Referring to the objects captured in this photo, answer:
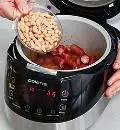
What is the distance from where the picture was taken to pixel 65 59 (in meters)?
0.78

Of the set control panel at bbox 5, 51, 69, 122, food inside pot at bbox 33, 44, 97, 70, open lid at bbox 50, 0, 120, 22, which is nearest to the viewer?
control panel at bbox 5, 51, 69, 122

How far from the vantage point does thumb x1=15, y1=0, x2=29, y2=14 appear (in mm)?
773

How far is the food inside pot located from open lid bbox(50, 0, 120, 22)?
13cm

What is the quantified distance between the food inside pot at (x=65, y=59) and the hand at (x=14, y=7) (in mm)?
99

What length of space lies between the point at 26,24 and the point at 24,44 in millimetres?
46

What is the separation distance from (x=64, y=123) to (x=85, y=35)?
0.76 feet

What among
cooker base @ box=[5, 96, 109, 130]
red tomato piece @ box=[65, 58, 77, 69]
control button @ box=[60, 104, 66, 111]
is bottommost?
cooker base @ box=[5, 96, 109, 130]

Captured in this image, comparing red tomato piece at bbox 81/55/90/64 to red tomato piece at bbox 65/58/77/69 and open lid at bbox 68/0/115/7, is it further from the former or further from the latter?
open lid at bbox 68/0/115/7

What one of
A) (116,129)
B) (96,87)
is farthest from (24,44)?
(116,129)

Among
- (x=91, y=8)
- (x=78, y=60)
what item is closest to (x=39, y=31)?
(x=78, y=60)

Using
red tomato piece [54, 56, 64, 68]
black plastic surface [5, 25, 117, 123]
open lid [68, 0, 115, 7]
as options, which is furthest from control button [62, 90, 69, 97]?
open lid [68, 0, 115, 7]

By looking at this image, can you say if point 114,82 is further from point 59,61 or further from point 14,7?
point 14,7

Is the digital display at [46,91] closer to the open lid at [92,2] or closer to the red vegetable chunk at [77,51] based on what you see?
the red vegetable chunk at [77,51]

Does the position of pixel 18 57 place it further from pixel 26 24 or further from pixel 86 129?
pixel 86 129
